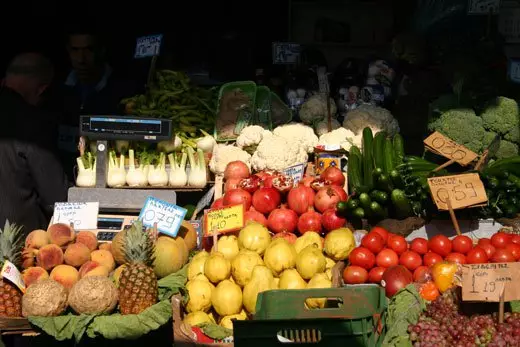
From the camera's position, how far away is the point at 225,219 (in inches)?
215

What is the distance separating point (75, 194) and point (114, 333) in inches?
60.2

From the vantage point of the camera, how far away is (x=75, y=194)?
19.6ft

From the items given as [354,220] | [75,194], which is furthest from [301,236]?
[75,194]

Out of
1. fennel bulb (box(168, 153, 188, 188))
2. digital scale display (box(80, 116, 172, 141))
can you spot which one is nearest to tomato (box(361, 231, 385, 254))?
fennel bulb (box(168, 153, 188, 188))

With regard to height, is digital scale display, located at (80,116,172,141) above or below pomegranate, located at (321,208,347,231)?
above

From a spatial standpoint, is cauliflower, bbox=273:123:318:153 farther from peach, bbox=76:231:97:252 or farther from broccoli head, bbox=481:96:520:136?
peach, bbox=76:231:97:252

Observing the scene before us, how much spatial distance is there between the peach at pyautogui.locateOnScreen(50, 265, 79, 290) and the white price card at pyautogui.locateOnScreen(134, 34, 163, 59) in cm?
228

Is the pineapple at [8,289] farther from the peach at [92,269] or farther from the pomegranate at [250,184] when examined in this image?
the pomegranate at [250,184]

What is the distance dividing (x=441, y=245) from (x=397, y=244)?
0.26 meters

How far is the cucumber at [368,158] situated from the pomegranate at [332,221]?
0.91 ft

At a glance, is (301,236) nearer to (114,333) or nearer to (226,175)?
(226,175)

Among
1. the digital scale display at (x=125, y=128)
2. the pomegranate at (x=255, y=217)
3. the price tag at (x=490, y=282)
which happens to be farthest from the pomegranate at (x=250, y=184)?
the price tag at (x=490, y=282)

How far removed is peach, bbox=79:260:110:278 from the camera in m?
5.09

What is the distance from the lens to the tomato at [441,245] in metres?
5.18
